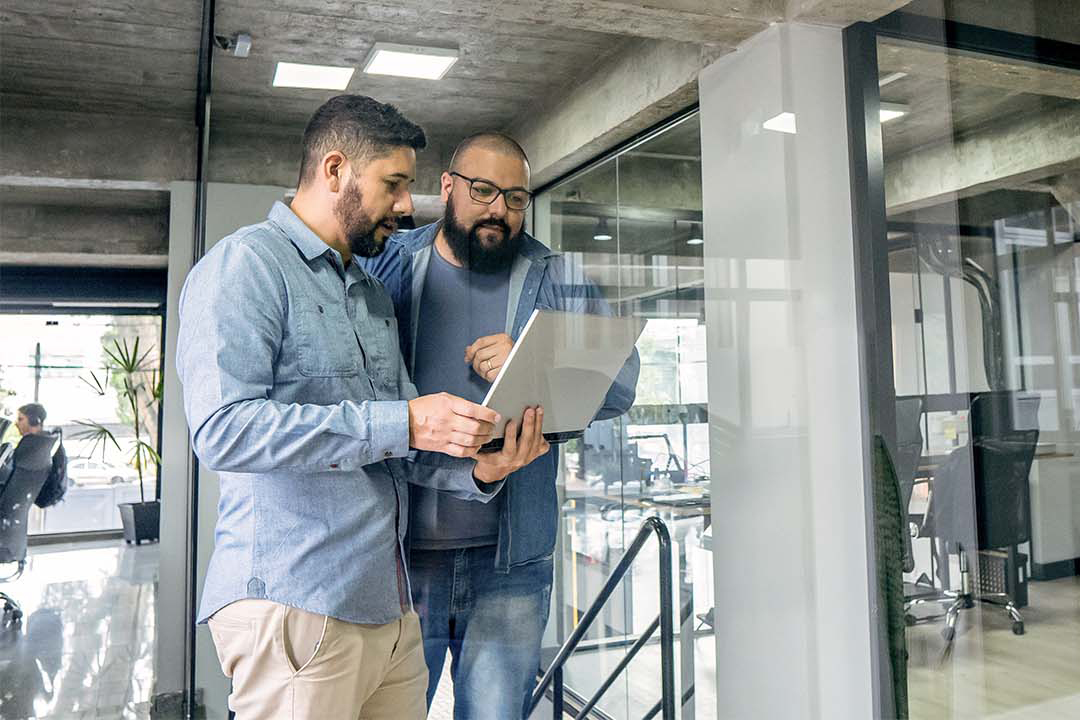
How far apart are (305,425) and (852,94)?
6.20ft

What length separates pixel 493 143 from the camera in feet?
7.29

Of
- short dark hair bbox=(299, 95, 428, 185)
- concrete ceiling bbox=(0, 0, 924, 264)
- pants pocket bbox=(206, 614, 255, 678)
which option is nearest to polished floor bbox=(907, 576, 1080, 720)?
concrete ceiling bbox=(0, 0, 924, 264)

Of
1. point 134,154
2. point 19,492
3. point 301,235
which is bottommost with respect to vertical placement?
point 19,492

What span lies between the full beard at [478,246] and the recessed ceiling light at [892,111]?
1188mm

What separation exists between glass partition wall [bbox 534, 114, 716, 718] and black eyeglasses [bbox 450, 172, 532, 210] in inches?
3.4

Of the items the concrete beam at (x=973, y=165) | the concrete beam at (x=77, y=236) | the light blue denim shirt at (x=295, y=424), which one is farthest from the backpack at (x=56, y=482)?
the concrete beam at (x=973, y=165)

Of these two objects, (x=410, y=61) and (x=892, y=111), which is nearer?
(x=410, y=61)

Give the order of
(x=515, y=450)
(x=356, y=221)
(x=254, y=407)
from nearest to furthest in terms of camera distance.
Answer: (x=254, y=407) < (x=356, y=221) < (x=515, y=450)

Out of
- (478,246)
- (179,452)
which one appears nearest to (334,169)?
(478,246)

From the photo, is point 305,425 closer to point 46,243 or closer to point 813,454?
point 46,243

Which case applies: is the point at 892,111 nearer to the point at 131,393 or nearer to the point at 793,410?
the point at 793,410

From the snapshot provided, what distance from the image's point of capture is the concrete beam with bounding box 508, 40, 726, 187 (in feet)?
7.59

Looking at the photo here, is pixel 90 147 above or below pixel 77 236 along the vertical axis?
above

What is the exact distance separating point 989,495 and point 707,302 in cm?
101
